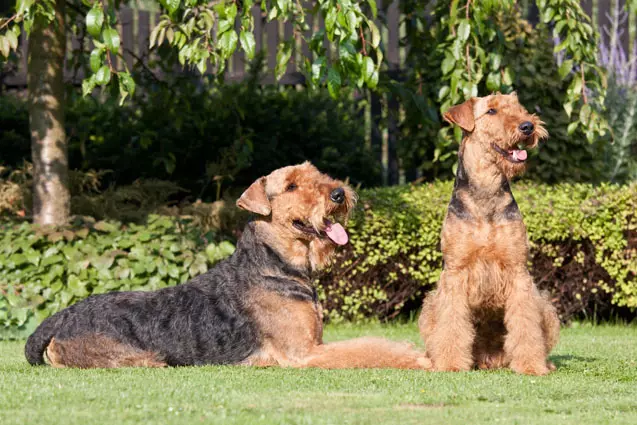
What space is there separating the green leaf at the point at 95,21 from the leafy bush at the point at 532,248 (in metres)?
3.20

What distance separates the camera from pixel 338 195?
18.5 ft

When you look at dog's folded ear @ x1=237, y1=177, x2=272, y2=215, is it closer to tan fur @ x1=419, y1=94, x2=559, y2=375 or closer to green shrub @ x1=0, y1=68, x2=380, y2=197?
tan fur @ x1=419, y1=94, x2=559, y2=375

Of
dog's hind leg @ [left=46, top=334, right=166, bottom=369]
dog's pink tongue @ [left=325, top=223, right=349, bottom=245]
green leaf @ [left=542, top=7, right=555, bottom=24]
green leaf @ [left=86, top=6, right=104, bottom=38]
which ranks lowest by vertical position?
dog's hind leg @ [left=46, top=334, right=166, bottom=369]

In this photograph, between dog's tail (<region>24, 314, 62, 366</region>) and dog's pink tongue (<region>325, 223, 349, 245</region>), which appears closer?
dog's pink tongue (<region>325, 223, 349, 245</region>)

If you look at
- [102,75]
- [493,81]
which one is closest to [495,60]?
[493,81]

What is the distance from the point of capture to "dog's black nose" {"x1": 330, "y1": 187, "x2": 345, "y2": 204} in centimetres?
561

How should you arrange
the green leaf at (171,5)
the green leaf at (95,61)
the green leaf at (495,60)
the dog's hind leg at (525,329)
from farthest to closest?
1. the green leaf at (495,60)
2. the green leaf at (171,5)
3. the green leaf at (95,61)
4. the dog's hind leg at (525,329)

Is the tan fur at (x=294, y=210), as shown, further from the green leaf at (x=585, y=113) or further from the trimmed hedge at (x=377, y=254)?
the trimmed hedge at (x=377, y=254)

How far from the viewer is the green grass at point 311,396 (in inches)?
162

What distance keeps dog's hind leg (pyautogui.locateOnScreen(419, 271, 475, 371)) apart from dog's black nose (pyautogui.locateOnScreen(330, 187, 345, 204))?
2.29 feet

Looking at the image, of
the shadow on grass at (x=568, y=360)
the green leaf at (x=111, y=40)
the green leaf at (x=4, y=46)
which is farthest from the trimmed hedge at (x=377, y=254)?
the green leaf at (x=111, y=40)

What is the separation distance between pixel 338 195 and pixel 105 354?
159 cm

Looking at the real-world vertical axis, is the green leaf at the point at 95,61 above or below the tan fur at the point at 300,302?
above

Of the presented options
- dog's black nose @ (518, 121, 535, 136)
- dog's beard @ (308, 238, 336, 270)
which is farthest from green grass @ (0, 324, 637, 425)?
dog's black nose @ (518, 121, 535, 136)
